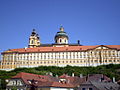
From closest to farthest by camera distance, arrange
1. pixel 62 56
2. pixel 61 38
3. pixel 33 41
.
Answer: pixel 62 56
pixel 61 38
pixel 33 41

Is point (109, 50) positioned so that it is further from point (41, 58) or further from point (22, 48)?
point (22, 48)

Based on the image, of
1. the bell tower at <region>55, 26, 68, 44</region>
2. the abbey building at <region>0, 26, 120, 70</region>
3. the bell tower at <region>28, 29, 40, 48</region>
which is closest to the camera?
the abbey building at <region>0, 26, 120, 70</region>

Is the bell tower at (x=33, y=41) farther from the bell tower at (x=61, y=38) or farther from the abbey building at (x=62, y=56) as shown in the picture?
the abbey building at (x=62, y=56)

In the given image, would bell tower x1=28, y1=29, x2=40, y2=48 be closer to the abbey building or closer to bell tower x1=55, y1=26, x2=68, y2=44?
bell tower x1=55, y1=26, x2=68, y2=44

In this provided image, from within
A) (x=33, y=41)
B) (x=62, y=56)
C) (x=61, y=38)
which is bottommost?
(x=62, y=56)

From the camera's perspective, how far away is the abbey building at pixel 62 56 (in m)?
117

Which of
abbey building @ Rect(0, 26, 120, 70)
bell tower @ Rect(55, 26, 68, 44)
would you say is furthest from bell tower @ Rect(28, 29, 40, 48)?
abbey building @ Rect(0, 26, 120, 70)

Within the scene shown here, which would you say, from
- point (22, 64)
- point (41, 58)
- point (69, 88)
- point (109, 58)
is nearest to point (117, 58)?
point (109, 58)

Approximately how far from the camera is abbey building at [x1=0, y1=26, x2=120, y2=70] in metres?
117

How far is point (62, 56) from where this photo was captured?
12200cm

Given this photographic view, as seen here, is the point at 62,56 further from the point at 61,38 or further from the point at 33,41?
the point at 33,41

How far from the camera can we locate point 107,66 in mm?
110625

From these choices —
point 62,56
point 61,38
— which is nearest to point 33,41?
point 61,38

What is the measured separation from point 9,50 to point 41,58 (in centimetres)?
1692
